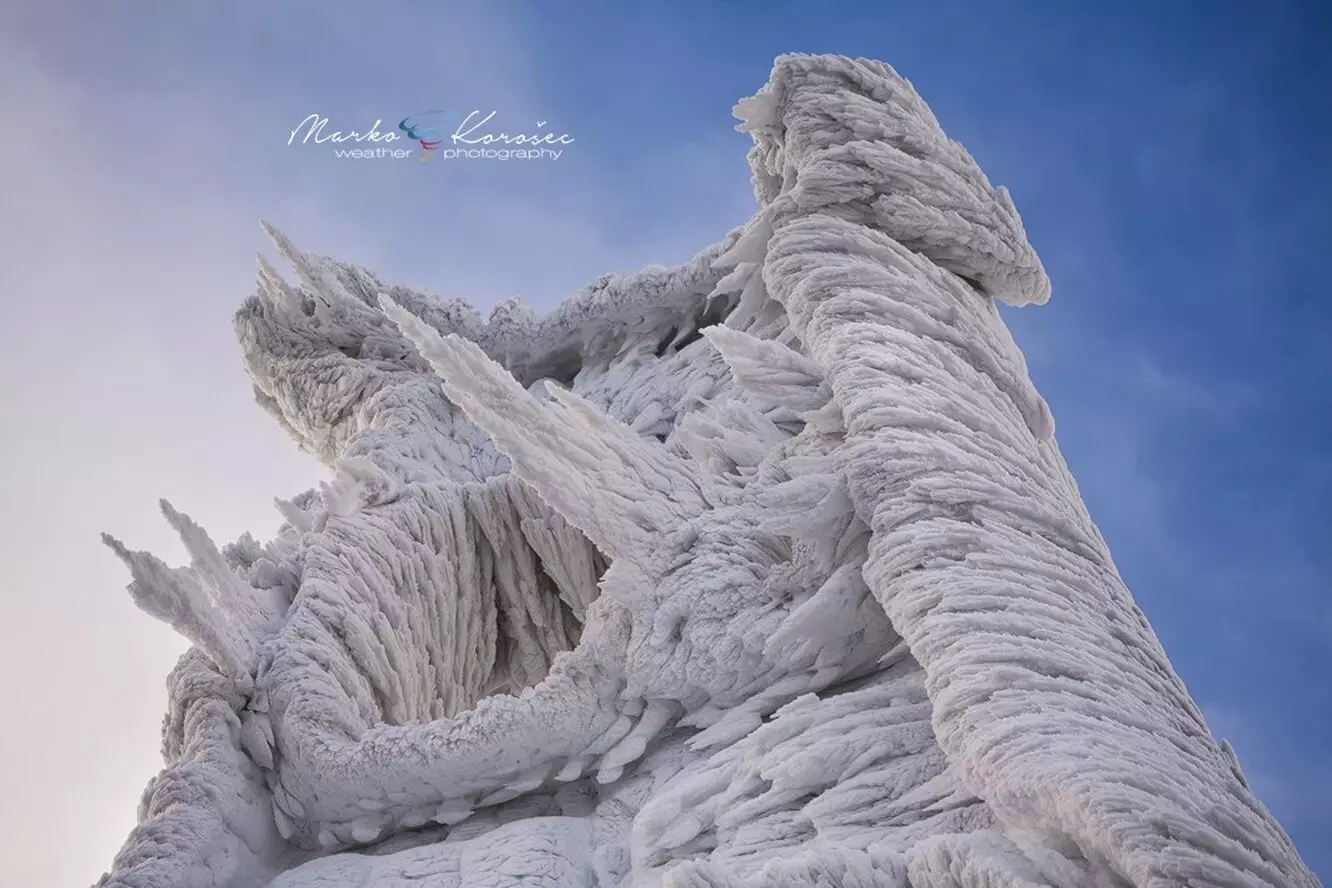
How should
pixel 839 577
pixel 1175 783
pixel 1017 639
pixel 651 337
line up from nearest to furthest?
1. pixel 1175 783
2. pixel 1017 639
3. pixel 839 577
4. pixel 651 337

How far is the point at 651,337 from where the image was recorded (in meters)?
6.30

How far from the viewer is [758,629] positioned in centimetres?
385

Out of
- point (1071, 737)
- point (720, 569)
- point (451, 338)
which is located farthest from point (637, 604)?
point (1071, 737)

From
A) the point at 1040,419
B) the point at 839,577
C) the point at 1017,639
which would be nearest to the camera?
the point at 1017,639

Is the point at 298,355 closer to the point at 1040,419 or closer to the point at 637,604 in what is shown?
the point at 637,604

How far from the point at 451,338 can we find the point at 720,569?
3.67ft

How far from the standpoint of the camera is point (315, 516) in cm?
506

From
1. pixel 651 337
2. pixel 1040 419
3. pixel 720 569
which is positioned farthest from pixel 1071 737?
pixel 651 337

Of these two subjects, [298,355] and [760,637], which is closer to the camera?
[760,637]

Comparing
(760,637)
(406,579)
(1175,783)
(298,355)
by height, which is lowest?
(1175,783)

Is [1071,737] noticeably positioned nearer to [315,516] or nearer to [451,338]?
[451,338]

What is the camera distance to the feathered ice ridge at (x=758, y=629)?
2.87 metres

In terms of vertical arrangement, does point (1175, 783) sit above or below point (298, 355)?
below

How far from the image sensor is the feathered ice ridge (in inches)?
113
